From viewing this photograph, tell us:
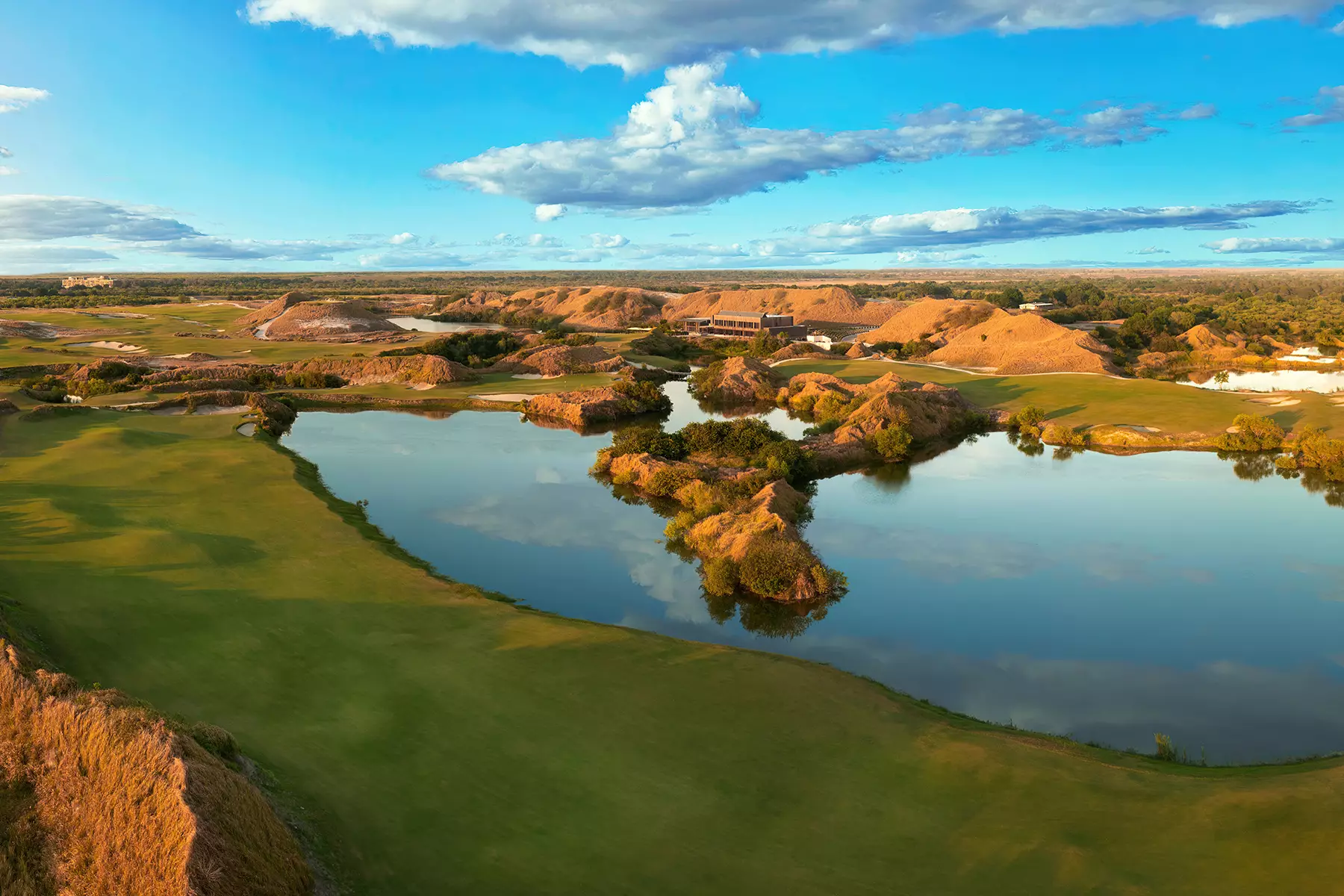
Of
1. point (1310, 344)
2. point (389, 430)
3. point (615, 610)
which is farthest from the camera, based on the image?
point (1310, 344)

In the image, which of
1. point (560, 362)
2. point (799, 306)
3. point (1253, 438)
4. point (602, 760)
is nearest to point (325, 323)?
point (560, 362)

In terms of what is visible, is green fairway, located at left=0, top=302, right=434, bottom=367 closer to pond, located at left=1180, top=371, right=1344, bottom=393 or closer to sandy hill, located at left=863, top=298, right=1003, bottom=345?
sandy hill, located at left=863, top=298, right=1003, bottom=345

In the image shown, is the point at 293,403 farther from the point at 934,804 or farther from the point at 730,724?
the point at 934,804

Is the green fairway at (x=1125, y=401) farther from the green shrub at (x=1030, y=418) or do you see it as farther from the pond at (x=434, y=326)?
the pond at (x=434, y=326)

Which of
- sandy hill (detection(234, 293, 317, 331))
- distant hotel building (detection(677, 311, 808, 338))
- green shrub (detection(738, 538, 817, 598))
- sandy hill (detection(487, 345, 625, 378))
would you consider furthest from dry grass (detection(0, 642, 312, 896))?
sandy hill (detection(234, 293, 317, 331))

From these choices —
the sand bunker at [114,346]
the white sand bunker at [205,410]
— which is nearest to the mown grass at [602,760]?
the white sand bunker at [205,410]

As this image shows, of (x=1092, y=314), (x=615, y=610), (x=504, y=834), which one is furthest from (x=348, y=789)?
(x=1092, y=314)
